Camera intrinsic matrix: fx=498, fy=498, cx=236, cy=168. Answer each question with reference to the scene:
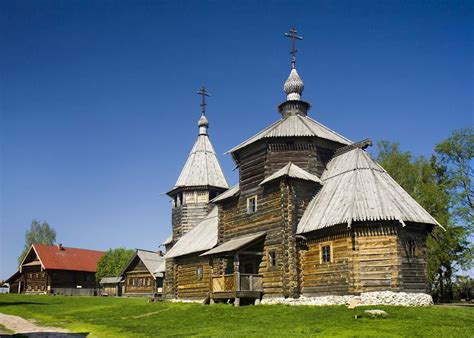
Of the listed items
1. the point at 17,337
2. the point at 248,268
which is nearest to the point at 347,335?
the point at 17,337

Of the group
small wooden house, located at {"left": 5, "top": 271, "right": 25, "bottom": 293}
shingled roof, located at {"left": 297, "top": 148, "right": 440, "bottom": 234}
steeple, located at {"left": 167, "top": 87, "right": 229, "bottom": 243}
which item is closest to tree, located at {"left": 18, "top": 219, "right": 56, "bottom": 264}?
small wooden house, located at {"left": 5, "top": 271, "right": 25, "bottom": 293}

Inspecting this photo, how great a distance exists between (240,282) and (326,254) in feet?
17.6

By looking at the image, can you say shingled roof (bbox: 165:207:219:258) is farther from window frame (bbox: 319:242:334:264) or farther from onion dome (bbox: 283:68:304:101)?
onion dome (bbox: 283:68:304:101)

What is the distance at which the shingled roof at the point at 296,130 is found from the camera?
30.6 meters

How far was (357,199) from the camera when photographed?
2531 cm

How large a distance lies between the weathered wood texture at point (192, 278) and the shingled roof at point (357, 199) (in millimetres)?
10442

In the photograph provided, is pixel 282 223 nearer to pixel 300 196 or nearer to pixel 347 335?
pixel 300 196

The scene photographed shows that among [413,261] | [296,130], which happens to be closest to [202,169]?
[296,130]

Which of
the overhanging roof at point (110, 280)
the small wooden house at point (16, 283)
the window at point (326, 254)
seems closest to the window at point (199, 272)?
the window at point (326, 254)

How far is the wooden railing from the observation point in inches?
1106

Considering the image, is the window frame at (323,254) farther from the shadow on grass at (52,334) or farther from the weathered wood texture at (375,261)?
the shadow on grass at (52,334)

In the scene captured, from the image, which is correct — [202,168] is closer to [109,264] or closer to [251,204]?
[251,204]

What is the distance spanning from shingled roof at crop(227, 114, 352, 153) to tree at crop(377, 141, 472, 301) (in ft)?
35.4

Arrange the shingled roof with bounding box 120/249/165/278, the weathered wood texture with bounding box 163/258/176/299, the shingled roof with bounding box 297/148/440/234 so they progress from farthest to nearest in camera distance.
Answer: the shingled roof with bounding box 120/249/165/278, the weathered wood texture with bounding box 163/258/176/299, the shingled roof with bounding box 297/148/440/234
